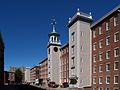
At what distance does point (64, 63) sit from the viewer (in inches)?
3947

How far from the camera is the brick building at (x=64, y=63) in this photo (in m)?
95.8

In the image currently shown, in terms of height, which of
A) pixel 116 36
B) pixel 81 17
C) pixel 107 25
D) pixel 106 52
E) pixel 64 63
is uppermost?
pixel 81 17

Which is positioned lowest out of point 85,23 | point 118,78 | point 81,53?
point 118,78

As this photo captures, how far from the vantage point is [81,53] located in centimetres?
7356

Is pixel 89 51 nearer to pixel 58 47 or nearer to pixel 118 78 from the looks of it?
pixel 118 78

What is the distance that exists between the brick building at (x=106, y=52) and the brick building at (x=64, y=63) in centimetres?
2778

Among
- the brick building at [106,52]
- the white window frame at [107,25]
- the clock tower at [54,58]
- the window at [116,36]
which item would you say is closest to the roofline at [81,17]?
the brick building at [106,52]

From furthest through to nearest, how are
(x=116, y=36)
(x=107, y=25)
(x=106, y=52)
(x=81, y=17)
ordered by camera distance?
1. (x=81, y=17)
2. (x=107, y=25)
3. (x=106, y=52)
4. (x=116, y=36)

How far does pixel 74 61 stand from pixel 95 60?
9.86 m

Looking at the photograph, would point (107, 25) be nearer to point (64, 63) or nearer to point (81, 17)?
point (81, 17)

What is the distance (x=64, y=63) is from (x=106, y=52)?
40184mm

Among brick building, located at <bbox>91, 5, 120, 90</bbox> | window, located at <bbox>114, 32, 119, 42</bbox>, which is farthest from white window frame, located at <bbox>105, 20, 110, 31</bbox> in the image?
window, located at <bbox>114, 32, 119, 42</bbox>

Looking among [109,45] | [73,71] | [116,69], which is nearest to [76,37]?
[73,71]

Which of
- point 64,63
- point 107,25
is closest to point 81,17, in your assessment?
point 107,25
